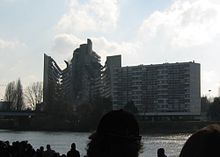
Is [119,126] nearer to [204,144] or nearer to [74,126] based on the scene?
[204,144]

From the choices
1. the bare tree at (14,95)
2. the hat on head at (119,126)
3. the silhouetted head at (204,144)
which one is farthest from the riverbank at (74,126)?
the silhouetted head at (204,144)

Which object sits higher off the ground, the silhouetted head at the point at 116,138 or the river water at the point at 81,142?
the silhouetted head at the point at 116,138

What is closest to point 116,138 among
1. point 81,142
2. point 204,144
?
point 204,144

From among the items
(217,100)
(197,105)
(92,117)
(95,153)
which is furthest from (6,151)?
(197,105)

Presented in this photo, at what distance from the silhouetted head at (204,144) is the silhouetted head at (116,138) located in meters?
0.38

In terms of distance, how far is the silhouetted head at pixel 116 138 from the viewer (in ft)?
10.1

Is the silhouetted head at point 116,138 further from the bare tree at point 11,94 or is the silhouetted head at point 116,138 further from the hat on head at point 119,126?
the bare tree at point 11,94

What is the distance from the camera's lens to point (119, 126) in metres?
3.11

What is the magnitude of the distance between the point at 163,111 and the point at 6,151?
571 feet

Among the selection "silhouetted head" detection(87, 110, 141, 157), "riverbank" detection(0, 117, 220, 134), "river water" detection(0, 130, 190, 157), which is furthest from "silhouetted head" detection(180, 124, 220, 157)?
"riverbank" detection(0, 117, 220, 134)

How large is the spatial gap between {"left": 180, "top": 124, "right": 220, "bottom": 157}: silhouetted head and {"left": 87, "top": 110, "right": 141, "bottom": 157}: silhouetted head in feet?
1.23

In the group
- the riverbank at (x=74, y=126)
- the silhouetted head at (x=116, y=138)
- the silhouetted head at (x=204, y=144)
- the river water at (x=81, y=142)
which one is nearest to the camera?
the silhouetted head at (x=204, y=144)

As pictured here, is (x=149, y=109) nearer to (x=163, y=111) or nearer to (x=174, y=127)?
(x=163, y=111)

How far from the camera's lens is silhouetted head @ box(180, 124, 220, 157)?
2.71 m
